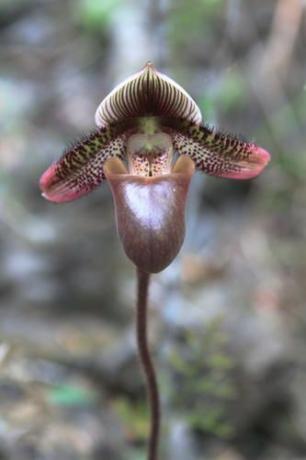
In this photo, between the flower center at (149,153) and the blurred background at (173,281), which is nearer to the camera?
the flower center at (149,153)

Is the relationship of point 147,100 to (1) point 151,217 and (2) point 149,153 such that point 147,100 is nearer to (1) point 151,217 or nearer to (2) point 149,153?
(2) point 149,153

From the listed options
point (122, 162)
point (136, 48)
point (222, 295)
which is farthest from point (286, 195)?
point (122, 162)

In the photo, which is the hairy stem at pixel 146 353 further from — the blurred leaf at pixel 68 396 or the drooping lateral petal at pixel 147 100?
the blurred leaf at pixel 68 396

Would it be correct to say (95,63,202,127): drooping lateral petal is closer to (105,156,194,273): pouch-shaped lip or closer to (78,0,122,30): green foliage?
(105,156,194,273): pouch-shaped lip

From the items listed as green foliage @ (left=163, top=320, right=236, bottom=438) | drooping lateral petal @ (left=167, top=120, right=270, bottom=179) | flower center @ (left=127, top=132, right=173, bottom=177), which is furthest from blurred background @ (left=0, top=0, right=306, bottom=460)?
flower center @ (left=127, top=132, right=173, bottom=177)

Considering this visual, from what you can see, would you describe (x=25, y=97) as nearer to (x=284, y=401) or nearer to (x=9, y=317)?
(x=9, y=317)

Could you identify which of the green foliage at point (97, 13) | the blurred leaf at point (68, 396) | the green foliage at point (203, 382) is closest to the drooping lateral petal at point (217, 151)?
the green foliage at point (203, 382)
